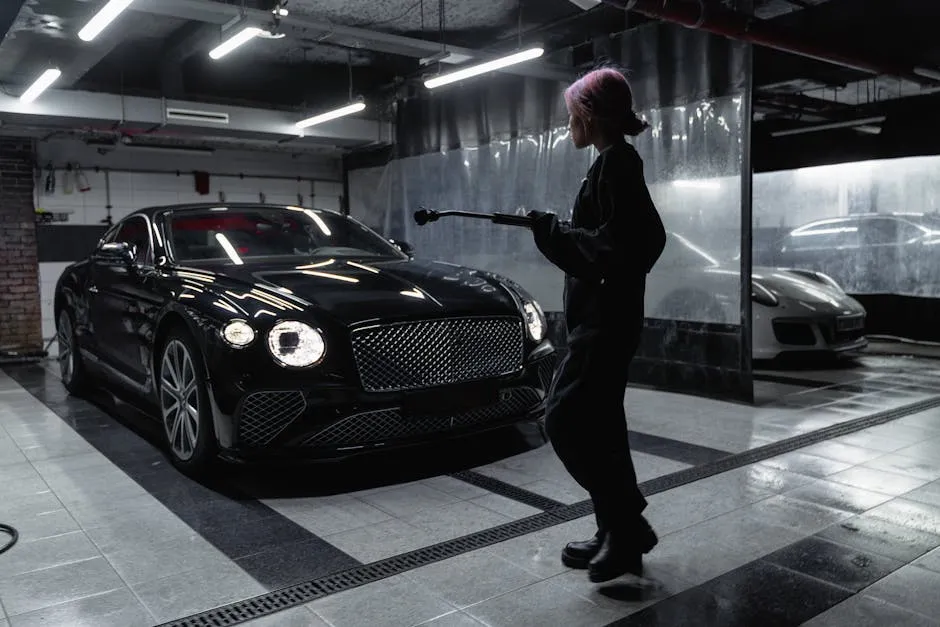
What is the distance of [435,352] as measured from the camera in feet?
11.5

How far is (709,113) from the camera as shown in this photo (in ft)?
18.7

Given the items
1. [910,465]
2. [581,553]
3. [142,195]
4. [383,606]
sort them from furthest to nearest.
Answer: [142,195] → [910,465] → [581,553] → [383,606]

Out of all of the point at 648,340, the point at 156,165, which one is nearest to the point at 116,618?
the point at 648,340

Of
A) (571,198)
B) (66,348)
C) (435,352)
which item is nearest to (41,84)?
(66,348)

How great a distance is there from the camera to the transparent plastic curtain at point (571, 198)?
18.5 feet

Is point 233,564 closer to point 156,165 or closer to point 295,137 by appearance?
point 295,137

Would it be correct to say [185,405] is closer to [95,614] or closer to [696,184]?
[95,614]

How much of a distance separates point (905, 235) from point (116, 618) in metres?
9.81

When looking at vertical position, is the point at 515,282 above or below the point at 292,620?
above

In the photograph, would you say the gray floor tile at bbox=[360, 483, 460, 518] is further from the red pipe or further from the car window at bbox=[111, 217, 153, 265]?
the red pipe

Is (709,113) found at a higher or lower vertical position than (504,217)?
higher

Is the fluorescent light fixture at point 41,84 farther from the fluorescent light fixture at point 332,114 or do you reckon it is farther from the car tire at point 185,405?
the car tire at point 185,405

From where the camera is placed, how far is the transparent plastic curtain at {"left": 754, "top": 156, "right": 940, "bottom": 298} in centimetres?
929

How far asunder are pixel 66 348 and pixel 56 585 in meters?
4.11
